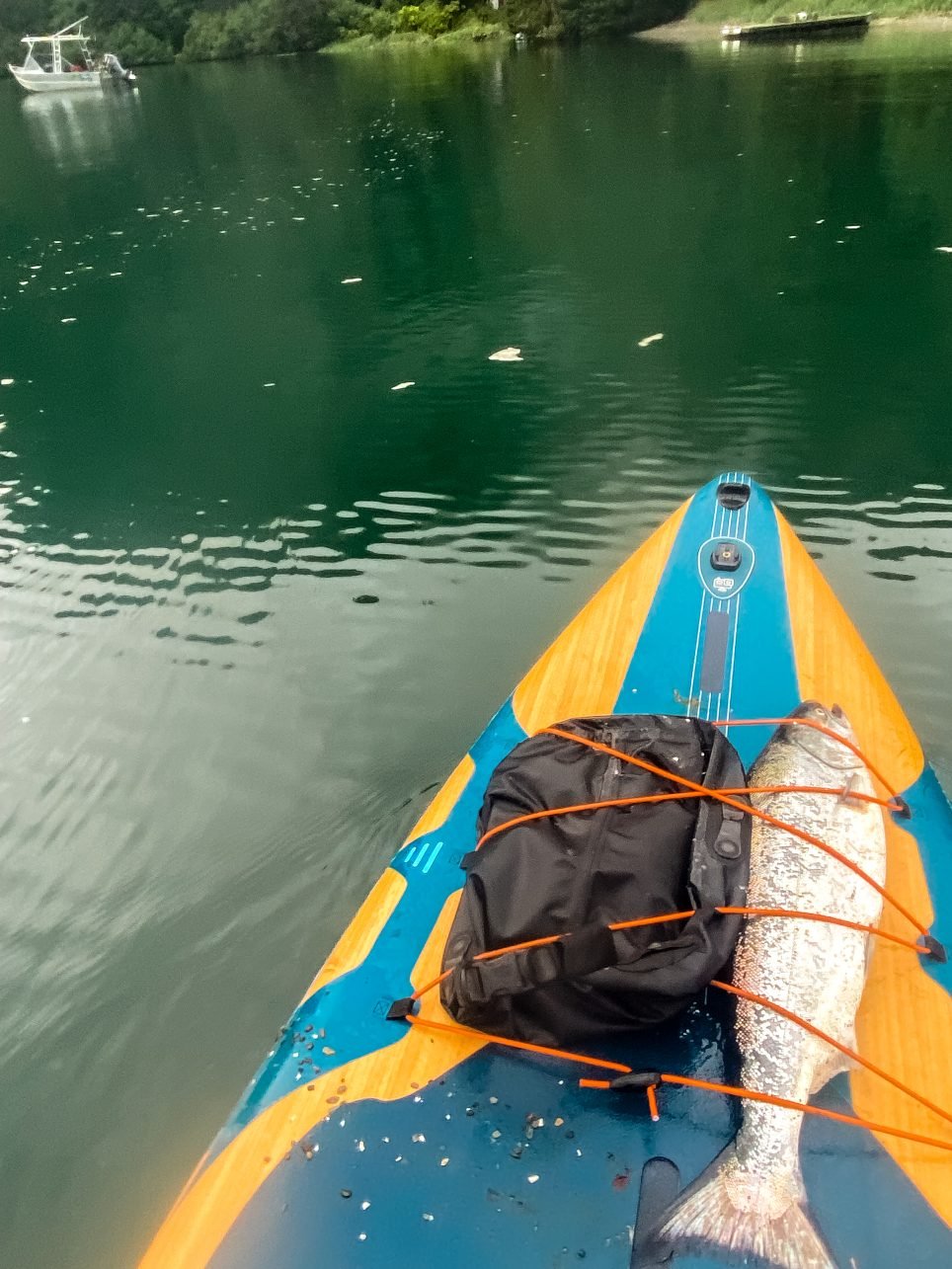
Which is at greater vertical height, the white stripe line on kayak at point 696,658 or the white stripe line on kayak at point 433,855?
the white stripe line on kayak at point 696,658

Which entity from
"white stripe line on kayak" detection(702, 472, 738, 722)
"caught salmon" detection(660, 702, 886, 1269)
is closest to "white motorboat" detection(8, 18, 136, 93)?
"white stripe line on kayak" detection(702, 472, 738, 722)

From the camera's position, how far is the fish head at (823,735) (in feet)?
9.62

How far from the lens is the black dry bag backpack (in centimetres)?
222

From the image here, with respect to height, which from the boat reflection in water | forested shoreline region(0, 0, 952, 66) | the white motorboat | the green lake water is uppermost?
forested shoreline region(0, 0, 952, 66)

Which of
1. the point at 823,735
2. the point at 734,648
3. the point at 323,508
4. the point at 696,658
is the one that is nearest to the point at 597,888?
the point at 823,735

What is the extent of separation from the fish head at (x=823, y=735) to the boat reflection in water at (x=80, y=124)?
2417 cm

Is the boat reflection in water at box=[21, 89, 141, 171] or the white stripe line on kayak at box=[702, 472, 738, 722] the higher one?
the boat reflection in water at box=[21, 89, 141, 171]

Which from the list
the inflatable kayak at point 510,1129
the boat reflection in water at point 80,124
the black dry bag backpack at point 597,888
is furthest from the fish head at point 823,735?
the boat reflection in water at point 80,124

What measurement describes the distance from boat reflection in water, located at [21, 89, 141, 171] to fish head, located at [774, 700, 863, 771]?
2417cm

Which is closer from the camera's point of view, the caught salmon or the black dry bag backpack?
the caught salmon

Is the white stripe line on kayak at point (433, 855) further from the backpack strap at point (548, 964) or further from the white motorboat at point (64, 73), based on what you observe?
the white motorboat at point (64, 73)

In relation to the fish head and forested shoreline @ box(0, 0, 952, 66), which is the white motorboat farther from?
the fish head

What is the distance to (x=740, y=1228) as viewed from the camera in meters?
1.93

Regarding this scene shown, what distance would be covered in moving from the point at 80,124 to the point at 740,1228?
118 ft
